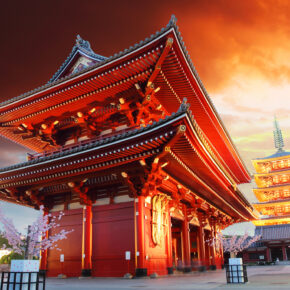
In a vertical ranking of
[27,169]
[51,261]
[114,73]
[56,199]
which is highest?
[114,73]

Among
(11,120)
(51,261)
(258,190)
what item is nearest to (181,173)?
(51,261)

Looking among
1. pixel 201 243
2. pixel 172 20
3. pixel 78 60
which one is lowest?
pixel 201 243

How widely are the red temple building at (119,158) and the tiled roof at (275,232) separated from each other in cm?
3383

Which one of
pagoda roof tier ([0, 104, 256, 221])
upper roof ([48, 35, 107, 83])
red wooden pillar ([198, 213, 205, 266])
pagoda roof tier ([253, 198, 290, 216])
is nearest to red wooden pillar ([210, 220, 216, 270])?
red wooden pillar ([198, 213, 205, 266])

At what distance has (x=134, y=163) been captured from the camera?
1662cm

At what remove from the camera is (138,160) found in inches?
642

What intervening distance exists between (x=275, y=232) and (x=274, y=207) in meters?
7.16

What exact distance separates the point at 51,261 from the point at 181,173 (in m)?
9.94

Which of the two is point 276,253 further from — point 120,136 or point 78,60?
point 120,136

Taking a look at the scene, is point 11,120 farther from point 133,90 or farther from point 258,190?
point 258,190

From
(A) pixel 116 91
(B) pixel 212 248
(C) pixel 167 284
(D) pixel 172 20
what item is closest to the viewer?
(C) pixel 167 284

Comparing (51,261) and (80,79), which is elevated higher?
(80,79)

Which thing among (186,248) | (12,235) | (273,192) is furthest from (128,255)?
(273,192)

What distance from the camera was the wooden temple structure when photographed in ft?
172
